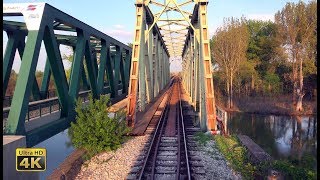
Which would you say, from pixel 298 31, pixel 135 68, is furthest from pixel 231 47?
pixel 135 68

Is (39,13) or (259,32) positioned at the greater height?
(259,32)

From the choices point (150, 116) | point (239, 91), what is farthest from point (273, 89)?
point (150, 116)

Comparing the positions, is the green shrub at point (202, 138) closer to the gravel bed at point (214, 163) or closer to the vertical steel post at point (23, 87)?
the gravel bed at point (214, 163)

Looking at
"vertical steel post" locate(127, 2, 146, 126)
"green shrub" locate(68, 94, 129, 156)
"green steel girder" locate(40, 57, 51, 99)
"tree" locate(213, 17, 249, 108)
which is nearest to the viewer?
"green shrub" locate(68, 94, 129, 156)

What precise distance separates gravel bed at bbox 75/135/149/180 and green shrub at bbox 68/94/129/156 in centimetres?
39

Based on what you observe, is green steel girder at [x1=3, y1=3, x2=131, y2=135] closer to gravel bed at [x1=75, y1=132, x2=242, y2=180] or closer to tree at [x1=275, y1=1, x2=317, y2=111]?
gravel bed at [x1=75, y1=132, x2=242, y2=180]

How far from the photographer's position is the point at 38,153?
662cm

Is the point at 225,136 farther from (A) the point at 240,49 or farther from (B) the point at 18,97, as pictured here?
(A) the point at 240,49

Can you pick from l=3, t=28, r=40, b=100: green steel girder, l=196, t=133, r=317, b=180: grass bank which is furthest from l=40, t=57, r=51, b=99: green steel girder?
l=196, t=133, r=317, b=180: grass bank

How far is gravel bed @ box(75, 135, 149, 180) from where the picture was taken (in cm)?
1107

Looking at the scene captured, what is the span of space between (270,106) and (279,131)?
1407 cm

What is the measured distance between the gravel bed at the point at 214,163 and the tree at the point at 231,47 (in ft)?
111

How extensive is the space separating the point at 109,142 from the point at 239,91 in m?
42.2

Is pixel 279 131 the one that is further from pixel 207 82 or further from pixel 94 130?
pixel 94 130
